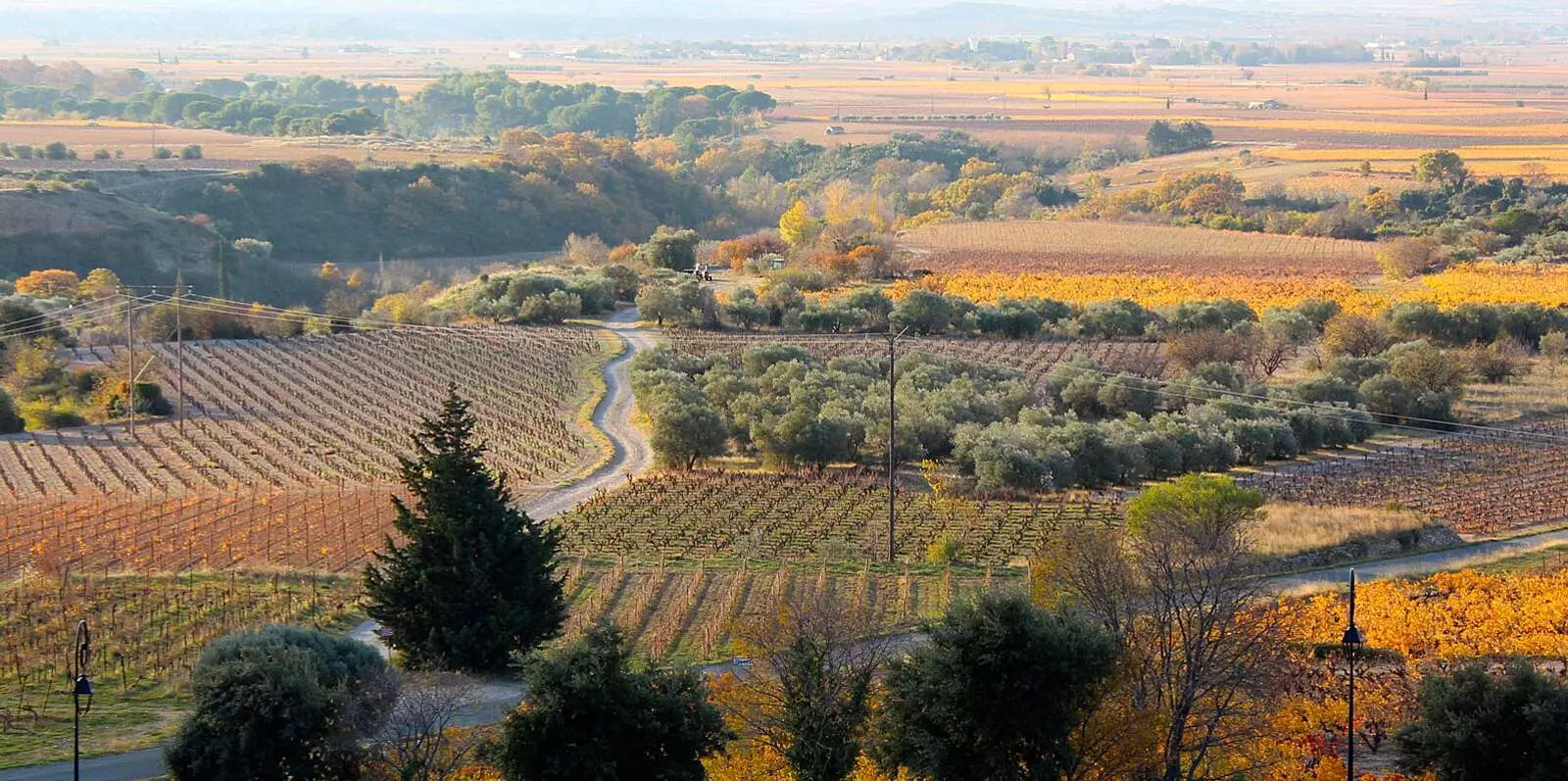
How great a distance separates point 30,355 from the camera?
48625 millimetres

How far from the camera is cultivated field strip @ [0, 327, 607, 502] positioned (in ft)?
127

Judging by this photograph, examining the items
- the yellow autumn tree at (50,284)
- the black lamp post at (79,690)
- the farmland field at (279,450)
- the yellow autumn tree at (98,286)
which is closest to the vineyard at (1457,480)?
the farmland field at (279,450)

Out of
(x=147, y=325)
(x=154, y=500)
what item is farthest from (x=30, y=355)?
(x=154, y=500)

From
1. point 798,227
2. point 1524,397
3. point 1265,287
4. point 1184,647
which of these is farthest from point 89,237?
point 1184,647

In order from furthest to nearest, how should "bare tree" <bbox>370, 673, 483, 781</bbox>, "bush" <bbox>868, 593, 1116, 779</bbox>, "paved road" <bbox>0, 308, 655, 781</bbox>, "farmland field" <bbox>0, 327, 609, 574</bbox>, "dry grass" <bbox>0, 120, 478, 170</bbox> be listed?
"dry grass" <bbox>0, 120, 478, 170</bbox>, "farmland field" <bbox>0, 327, 609, 574</bbox>, "paved road" <bbox>0, 308, 655, 781</bbox>, "bush" <bbox>868, 593, 1116, 779</bbox>, "bare tree" <bbox>370, 673, 483, 781</bbox>

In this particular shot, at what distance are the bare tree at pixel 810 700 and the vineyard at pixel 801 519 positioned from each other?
32.1ft

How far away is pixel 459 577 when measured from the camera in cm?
2294

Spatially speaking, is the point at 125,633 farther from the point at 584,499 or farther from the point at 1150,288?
the point at 1150,288

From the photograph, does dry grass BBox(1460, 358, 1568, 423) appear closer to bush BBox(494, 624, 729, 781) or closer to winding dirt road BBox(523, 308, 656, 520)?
winding dirt road BBox(523, 308, 656, 520)

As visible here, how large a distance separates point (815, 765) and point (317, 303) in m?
72.1

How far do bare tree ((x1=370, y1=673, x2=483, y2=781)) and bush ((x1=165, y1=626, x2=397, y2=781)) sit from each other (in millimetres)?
263

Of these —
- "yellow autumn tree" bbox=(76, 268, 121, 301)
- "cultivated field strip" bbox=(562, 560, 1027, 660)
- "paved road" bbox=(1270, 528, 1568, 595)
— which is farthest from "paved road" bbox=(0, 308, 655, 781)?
"yellow autumn tree" bbox=(76, 268, 121, 301)

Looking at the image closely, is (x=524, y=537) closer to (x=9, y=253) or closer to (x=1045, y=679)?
(x=1045, y=679)

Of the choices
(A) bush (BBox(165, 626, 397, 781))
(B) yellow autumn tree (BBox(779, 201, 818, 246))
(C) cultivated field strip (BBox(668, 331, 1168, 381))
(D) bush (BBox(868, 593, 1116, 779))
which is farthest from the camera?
(B) yellow autumn tree (BBox(779, 201, 818, 246))
